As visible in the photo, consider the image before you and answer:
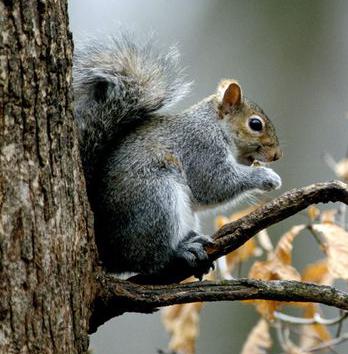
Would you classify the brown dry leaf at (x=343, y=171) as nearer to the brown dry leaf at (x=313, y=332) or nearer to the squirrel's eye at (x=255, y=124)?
the squirrel's eye at (x=255, y=124)

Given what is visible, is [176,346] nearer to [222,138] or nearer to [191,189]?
[191,189]

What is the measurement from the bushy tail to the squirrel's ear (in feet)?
1.16

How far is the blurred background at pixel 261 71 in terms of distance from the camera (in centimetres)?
543

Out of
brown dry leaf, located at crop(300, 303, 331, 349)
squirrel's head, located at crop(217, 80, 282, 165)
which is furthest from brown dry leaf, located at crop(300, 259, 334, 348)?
squirrel's head, located at crop(217, 80, 282, 165)

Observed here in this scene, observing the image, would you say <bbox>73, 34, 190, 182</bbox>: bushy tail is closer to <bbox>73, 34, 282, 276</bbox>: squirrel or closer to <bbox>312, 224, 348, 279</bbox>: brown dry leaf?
<bbox>73, 34, 282, 276</bbox>: squirrel

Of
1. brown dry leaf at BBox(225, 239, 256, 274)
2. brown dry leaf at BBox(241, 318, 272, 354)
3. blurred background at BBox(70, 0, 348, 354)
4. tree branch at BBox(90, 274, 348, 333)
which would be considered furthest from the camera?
blurred background at BBox(70, 0, 348, 354)

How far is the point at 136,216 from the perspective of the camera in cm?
231

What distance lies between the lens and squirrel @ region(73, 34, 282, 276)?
88.5 inches

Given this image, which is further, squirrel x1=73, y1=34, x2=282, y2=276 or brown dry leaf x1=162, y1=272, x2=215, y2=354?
brown dry leaf x1=162, y1=272, x2=215, y2=354

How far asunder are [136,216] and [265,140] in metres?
0.71

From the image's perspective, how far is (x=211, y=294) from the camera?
1832 mm

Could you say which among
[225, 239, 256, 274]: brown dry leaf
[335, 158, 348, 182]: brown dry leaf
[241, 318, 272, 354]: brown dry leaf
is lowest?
[241, 318, 272, 354]: brown dry leaf

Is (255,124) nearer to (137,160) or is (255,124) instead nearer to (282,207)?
(137,160)

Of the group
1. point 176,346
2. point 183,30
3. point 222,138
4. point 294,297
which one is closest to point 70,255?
point 294,297
